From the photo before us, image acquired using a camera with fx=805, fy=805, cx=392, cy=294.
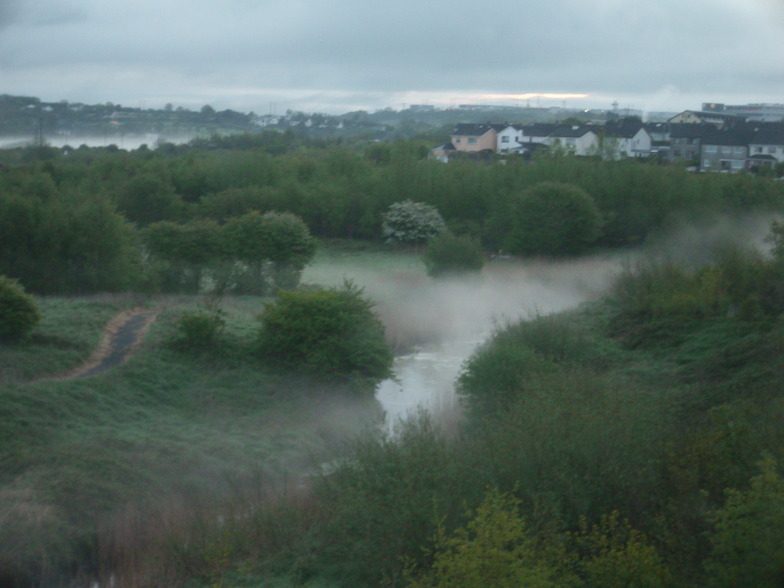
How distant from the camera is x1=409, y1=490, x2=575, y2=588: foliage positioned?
594 cm

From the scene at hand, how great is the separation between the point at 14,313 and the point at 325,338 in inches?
283

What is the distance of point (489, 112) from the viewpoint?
389 feet

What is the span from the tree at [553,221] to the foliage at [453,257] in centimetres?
548

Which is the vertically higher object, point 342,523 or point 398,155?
point 398,155

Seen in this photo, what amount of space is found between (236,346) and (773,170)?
3032 centimetres

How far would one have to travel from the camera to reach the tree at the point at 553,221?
117 ft

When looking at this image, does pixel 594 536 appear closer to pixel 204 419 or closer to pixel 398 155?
pixel 204 419

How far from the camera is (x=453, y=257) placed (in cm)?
3095

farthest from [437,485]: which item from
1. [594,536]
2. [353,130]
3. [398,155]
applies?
[353,130]

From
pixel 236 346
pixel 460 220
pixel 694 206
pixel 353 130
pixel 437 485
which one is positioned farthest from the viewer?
pixel 353 130

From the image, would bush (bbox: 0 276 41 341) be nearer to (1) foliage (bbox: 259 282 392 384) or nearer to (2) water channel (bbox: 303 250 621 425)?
(1) foliage (bbox: 259 282 392 384)

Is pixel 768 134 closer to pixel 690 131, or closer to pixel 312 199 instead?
pixel 690 131

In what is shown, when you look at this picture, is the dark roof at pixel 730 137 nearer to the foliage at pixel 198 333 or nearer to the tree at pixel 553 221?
the tree at pixel 553 221

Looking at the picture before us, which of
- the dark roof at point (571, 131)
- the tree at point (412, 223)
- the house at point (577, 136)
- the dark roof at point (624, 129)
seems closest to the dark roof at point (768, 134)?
the dark roof at point (624, 129)
